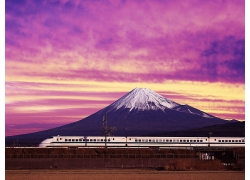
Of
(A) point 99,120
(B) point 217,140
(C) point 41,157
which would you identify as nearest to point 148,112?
(A) point 99,120

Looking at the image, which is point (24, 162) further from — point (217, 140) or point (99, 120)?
point (99, 120)

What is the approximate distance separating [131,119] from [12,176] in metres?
153

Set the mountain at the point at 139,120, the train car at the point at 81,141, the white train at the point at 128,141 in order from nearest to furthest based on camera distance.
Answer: the train car at the point at 81,141 → the white train at the point at 128,141 → the mountain at the point at 139,120

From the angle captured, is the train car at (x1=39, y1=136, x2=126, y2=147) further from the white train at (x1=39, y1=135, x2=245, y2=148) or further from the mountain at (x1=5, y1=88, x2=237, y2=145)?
the mountain at (x1=5, y1=88, x2=237, y2=145)

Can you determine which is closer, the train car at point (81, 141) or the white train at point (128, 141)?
the train car at point (81, 141)

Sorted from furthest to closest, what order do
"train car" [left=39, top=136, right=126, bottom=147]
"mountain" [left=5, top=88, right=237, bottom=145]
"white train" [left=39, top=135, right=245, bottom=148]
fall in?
"mountain" [left=5, top=88, right=237, bottom=145]
"white train" [left=39, top=135, right=245, bottom=148]
"train car" [left=39, top=136, right=126, bottom=147]

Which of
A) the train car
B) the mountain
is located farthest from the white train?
the mountain

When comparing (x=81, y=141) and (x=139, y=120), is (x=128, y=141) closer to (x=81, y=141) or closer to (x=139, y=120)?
(x=81, y=141)

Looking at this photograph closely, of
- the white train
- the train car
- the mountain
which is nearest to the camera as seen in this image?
the train car

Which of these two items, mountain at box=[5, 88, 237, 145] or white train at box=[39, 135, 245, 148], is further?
mountain at box=[5, 88, 237, 145]

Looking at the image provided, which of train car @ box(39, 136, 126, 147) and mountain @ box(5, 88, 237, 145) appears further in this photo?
mountain @ box(5, 88, 237, 145)

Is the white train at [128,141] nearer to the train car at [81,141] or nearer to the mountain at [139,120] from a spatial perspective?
the train car at [81,141]

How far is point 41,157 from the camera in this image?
112 ft

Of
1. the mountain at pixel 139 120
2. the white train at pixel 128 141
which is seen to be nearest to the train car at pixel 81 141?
the white train at pixel 128 141
